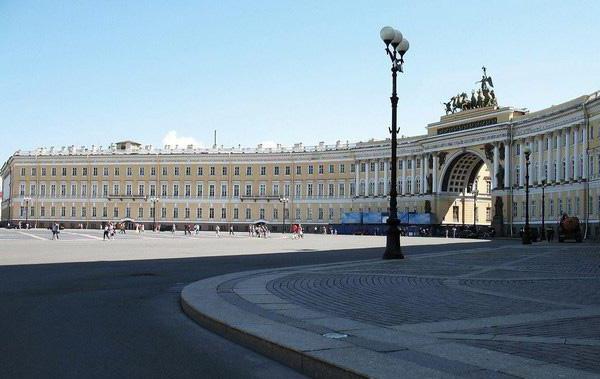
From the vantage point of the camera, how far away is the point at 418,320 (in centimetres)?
867

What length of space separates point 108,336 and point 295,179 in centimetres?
11000

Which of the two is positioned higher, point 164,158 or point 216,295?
point 164,158

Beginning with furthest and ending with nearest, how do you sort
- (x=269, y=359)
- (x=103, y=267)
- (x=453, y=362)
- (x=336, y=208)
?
1. (x=336, y=208)
2. (x=103, y=267)
3. (x=269, y=359)
4. (x=453, y=362)

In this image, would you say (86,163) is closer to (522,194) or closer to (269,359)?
(522,194)

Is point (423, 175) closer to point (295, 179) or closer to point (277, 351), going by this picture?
point (295, 179)

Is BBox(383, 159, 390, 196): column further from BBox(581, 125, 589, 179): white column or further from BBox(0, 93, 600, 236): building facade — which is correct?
BBox(581, 125, 589, 179): white column

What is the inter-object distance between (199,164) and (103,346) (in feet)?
378

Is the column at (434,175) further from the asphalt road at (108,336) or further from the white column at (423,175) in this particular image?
the asphalt road at (108,336)

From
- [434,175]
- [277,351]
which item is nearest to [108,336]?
[277,351]

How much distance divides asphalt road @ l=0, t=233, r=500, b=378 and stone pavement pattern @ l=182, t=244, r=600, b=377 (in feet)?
1.35

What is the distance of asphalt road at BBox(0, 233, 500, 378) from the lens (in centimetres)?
677

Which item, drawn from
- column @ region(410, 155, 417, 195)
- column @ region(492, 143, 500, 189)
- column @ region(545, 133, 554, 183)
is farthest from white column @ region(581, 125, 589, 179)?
column @ region(410, 155, 417, 195)

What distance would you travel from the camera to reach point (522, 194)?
8006 cm

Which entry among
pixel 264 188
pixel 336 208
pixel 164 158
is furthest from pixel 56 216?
pixel 336 208
